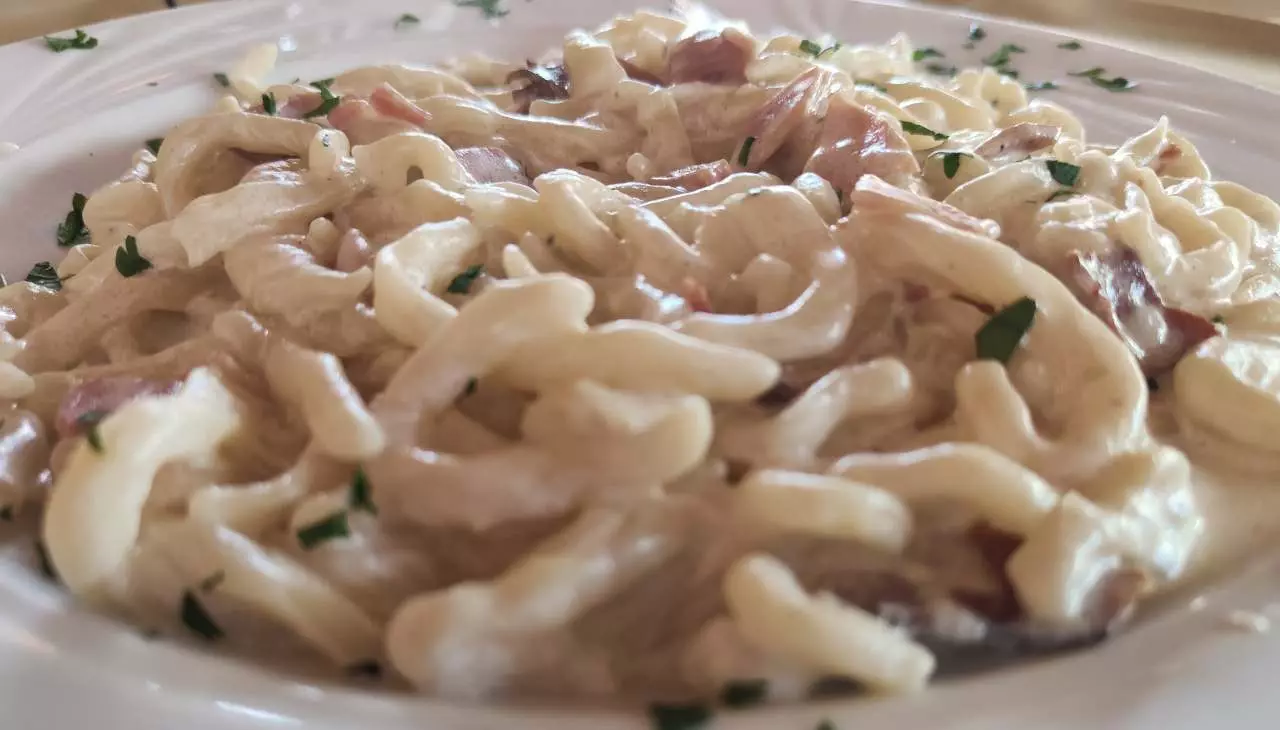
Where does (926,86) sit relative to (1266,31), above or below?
above

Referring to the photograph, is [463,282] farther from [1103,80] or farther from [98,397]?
[1103,80]

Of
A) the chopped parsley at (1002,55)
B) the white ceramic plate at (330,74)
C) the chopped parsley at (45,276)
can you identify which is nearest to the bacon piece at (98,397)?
the white ceramic plate at (330,74)

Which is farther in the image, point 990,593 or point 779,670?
point 990,593

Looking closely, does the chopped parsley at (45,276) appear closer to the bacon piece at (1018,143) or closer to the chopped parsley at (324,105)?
the chopped parsley at (324,105)

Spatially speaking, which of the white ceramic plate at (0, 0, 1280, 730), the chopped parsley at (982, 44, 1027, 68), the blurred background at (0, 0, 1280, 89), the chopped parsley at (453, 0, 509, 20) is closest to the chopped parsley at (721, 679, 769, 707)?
the white ceramic plate at (0, 0, 1280, 730)

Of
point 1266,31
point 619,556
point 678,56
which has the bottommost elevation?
point 1266,31

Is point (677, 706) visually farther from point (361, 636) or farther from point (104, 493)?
point (104, 493)

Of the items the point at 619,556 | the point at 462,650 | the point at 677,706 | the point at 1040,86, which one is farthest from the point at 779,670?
the point at 1040,86

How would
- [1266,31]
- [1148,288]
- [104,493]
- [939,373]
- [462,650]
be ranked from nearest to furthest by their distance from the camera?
[462,650], [104,493], [939,373], [1148,288], [1266,31]
